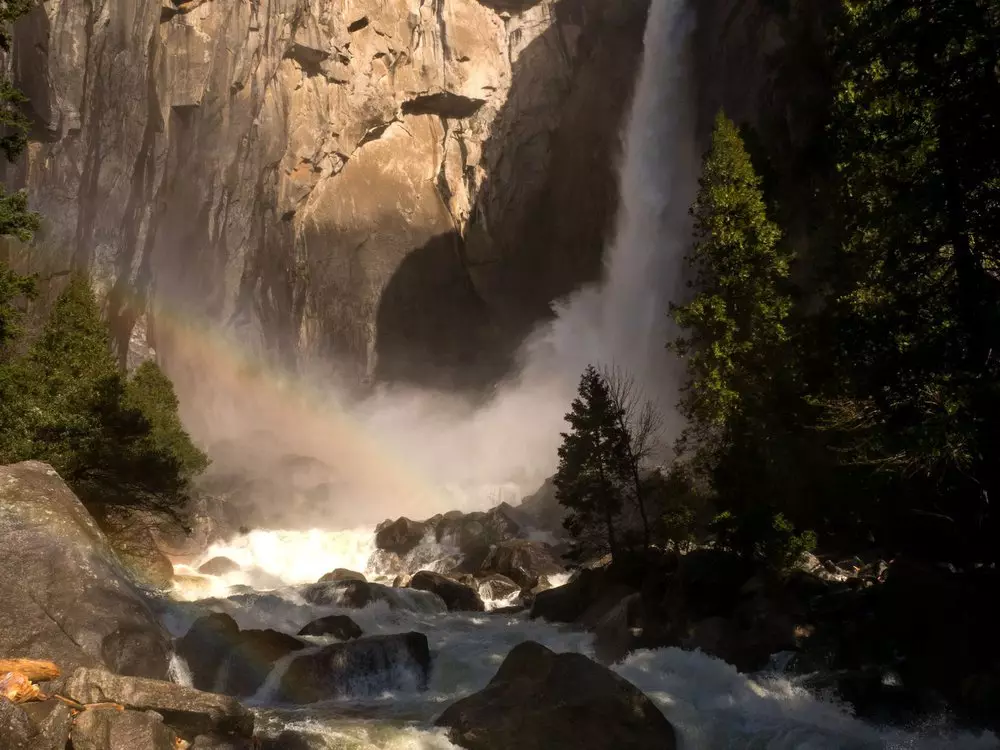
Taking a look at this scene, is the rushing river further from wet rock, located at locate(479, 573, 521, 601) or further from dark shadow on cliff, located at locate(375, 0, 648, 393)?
dark shadow on cliff, located at locate(375, 0, 648, 393)

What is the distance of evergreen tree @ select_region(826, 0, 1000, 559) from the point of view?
10242mm

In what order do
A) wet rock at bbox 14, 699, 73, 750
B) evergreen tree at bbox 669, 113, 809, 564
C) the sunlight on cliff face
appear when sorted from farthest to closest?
the sunlight on cliff face → evergreen tree at bbox 669, 113, 809, 564 → wet rock at bbox 14, 699, 73, 750

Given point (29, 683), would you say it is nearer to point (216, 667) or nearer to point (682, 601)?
point (216, 667)

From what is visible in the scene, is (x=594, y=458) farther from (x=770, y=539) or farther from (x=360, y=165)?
(x=360, y=165)

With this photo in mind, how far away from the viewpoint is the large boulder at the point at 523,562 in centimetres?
3588

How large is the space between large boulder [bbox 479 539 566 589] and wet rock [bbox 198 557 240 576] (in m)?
15.6

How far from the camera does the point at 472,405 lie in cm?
7025

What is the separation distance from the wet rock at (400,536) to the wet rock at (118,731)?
38.2 meters

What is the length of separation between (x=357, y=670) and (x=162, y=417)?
24.2 m

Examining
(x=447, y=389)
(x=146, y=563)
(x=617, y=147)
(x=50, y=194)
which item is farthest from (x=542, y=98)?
(x=146, y=563)

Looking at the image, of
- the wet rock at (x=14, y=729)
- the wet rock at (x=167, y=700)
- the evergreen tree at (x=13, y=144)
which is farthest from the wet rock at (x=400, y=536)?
the wet rock at (x=14, y=729)

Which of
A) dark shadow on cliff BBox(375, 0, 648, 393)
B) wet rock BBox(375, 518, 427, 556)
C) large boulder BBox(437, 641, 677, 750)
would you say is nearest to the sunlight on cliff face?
dark shadow on cliff BBox(375, 0, 648, 393)

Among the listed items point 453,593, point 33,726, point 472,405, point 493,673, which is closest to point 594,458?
point 453,593

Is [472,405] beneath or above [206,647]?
above
